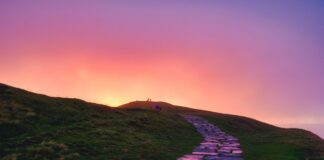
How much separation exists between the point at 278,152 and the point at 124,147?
43.6ft

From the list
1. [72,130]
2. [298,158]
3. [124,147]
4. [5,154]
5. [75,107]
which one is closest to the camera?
[5,154]

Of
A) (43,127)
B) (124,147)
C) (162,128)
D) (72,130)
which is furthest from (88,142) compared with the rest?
(162,128)

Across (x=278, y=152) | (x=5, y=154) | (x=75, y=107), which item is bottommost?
(x=5, y=154)

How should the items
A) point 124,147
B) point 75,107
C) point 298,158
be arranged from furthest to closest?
point 75,107
point 124,147
point 298,158

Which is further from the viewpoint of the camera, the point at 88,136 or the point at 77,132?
the point at 77,132

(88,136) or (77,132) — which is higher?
(77,132)

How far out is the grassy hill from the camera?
29.2m

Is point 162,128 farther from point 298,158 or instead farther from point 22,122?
point 298,158

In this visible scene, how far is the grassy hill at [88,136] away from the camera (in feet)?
95.9

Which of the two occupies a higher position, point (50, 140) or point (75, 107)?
point (75, 107)

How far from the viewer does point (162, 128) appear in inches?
1953

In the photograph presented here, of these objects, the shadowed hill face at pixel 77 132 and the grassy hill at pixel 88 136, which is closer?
the shadowed hill face at pixel 77 132

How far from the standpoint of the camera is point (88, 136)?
3556 cm

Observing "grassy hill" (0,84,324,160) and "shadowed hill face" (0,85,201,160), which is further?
"grassy hill" (0,84,324,160)
